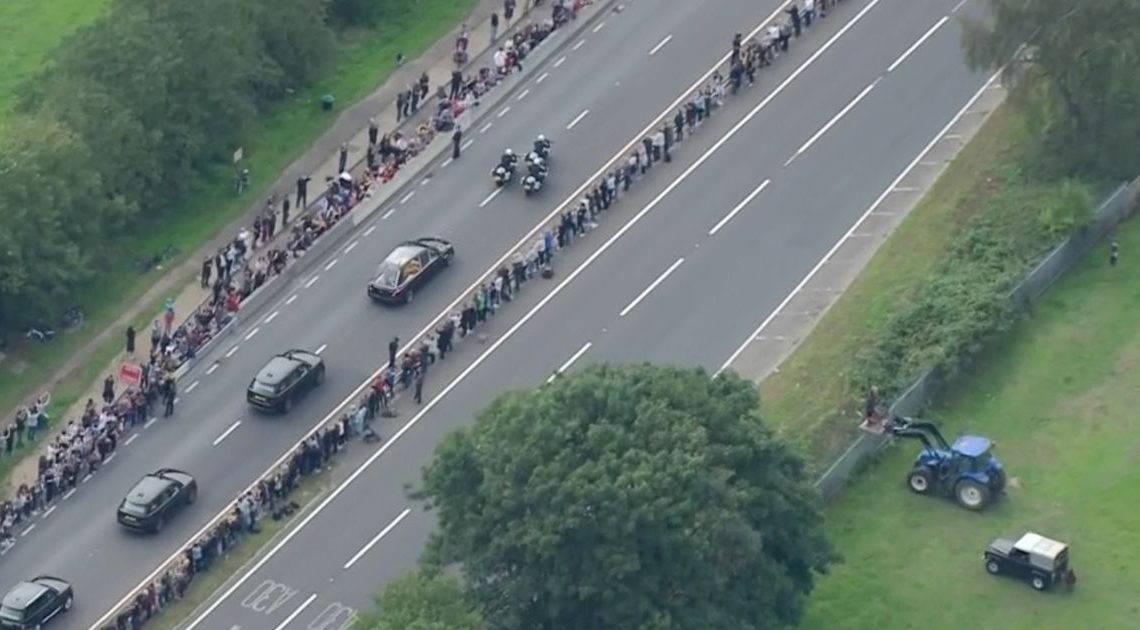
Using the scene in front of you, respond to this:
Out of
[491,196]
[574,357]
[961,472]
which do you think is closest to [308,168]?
[491,196]

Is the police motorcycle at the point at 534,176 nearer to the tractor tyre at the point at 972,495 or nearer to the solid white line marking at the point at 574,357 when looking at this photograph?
the solid white line marking at the point at 574,357

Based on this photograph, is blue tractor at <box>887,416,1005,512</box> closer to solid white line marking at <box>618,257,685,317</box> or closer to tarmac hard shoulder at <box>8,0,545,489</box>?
solid white line marking at <box>618,257,685,317</box>

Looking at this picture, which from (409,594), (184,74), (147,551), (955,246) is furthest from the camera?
(184,74)

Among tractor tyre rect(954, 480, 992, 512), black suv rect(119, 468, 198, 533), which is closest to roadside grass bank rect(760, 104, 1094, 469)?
tractor tyre rect(954, 480, 992, 512)

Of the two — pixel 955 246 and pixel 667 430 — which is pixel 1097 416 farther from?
pixel 667 430

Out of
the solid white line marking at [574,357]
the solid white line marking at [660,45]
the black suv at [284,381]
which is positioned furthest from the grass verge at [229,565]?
the solid white line marking at [660,45]

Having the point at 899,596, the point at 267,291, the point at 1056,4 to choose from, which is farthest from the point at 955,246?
the point at 267,291
